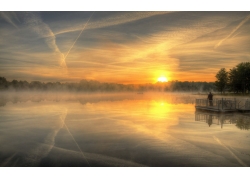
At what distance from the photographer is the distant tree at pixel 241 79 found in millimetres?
Answer: 61250

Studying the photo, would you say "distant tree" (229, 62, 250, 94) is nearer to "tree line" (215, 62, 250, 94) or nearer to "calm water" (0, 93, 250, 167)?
"tree line" (215, 62, 250, 94)

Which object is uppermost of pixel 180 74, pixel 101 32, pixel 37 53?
pixel 101 32

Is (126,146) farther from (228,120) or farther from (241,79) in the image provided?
(241,79)

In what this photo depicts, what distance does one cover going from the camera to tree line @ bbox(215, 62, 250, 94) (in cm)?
6156

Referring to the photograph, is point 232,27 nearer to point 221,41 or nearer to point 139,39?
point 221,41

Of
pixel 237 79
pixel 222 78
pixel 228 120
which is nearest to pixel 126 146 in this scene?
pixel 228 120

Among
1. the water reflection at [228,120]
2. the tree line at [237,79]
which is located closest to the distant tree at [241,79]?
the tree line at [237,79]

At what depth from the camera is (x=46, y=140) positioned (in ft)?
42.5

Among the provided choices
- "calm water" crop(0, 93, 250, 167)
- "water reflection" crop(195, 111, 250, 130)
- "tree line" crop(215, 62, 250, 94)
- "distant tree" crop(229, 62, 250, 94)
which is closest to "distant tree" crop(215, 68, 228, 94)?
"tree line" crop(215, 62, 250, 94)

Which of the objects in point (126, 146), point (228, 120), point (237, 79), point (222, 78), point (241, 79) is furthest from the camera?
point (222, 78)

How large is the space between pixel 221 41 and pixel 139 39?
6736 mm

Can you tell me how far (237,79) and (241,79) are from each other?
1.91 meters

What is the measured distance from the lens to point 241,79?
204ft
